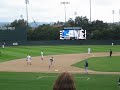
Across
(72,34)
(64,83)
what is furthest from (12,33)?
(64,83)

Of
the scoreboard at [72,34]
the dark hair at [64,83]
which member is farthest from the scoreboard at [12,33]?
the dark hair at [64,83]

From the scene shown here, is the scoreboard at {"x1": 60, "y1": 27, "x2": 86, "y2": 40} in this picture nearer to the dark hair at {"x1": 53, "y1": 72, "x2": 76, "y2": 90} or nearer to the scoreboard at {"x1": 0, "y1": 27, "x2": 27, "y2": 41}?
the scoreboard at {"x1": 0, "y1": 27, "x2": 27, "y2": 41}

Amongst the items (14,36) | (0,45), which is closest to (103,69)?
(14,36)

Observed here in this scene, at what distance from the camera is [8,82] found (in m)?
26.5

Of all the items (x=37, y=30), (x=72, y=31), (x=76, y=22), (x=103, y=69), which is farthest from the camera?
(x=76, y=22)

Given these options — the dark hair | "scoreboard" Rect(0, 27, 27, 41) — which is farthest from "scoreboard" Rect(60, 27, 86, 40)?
the dark hair

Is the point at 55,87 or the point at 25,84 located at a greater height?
the point at 55,87

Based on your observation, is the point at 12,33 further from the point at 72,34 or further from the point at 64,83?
the point at 64,83

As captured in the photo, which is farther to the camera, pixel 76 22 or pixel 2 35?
pixel 76 22

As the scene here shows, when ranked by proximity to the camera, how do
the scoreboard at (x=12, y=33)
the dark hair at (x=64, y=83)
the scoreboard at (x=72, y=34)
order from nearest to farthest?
1. the dark hair at (x=64, y=83)
2. the scoreboard at (x=12, y=33)
3. the scoreboard at (x=72, y=34)

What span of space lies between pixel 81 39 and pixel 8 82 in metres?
61.0

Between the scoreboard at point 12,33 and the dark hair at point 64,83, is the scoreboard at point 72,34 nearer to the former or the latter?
the scoreboard at point 12,33

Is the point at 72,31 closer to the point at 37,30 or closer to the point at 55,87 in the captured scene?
the point at 37,30

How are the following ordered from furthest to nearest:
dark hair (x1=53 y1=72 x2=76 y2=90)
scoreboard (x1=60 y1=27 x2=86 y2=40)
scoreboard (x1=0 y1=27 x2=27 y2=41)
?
1. scoreboard (x1=60 y1=27 x2=86 y2=40)
2. scoreboard (x1=0 y1=27 x2=27 y2=41)
3. dark hair (x1=53 y1=72 x2=76 y2=90)
